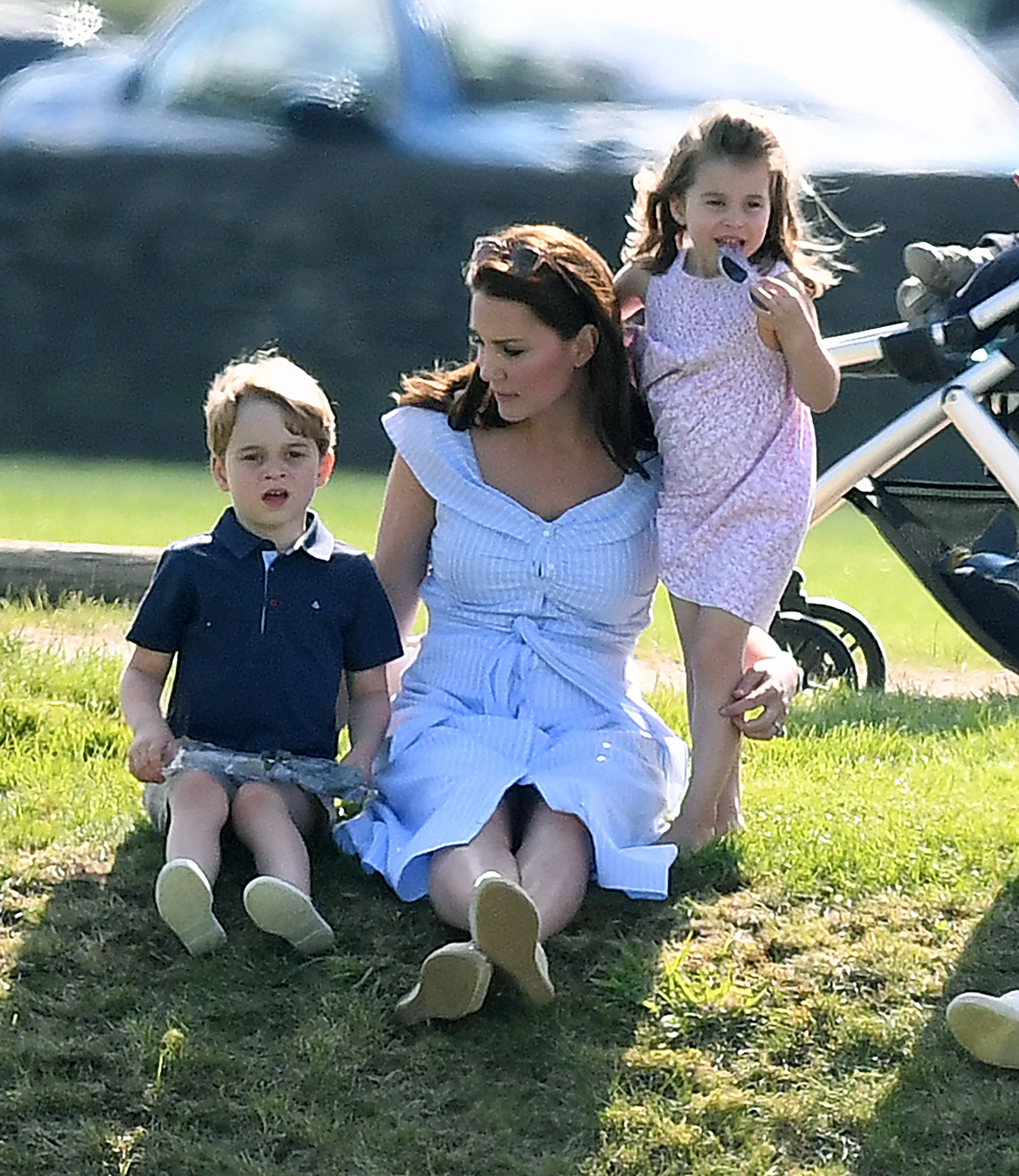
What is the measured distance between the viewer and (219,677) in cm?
318

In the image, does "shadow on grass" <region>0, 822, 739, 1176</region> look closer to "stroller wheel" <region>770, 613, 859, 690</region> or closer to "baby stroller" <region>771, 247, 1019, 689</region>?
"baby stroller" <region>771, 247, 1019, 689</region>

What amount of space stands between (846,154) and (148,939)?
21.3ft

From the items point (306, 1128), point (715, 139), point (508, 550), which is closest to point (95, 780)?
point (508, 550)

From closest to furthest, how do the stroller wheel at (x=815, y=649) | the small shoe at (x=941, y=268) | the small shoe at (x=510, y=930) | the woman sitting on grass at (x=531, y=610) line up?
the small shoe at (x=510, y=930), the woman sitting on grass at (x=531, y=610), the small shoe at (x=941, y=268), the stroller wheel at (x=815, y=649)

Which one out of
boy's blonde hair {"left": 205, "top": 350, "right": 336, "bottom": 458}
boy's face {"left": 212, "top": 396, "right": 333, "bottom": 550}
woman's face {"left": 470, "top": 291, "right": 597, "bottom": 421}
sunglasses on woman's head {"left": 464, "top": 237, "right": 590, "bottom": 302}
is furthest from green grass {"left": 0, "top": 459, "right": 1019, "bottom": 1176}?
sunglasses on woman's head {"left": 464, "top": 237, "right": 590, "bottom": 302}

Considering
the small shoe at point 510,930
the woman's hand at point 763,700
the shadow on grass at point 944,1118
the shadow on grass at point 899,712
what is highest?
the woman's hand at point 763,700

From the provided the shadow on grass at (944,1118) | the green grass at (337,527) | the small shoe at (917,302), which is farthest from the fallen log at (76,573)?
the shadow on grass at (944,1118)

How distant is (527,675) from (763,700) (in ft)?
1.21

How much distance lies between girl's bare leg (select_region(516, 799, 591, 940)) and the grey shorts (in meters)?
0.28

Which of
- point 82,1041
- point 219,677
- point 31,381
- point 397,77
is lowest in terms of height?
point 31,381

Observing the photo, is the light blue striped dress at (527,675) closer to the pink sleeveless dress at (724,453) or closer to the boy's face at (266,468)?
the pink sleeveless dress at (724,453)

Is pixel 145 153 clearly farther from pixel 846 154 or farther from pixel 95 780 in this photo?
pixel 95 780

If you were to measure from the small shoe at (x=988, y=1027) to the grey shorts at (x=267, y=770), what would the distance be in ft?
3.14

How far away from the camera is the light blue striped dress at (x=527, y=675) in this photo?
3.18 m
